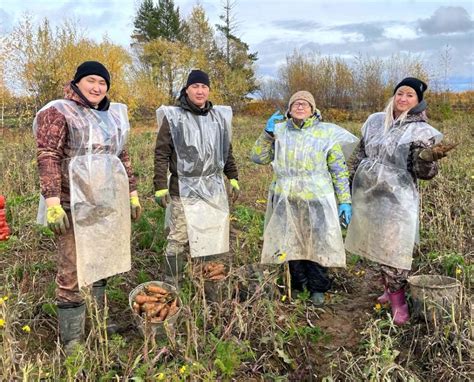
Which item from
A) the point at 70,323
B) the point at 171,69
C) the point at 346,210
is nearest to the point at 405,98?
the point at 346,210

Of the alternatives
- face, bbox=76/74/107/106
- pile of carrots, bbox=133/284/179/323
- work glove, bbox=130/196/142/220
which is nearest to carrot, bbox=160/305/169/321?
pile of carrots, bbox=133/284/179/323

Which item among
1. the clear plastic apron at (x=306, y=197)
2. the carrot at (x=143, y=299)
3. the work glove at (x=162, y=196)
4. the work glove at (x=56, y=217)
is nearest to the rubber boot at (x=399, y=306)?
the clear plastic apron at (x=306, y=197)

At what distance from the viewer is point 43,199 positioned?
Result: 2631mm

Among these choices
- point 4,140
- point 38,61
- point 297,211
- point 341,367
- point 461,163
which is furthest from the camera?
point 38,61

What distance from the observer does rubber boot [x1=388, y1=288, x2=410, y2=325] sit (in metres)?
2.96

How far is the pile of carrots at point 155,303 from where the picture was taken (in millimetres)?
2617

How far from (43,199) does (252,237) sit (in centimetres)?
178

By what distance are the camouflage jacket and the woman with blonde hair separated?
1971 millimetres

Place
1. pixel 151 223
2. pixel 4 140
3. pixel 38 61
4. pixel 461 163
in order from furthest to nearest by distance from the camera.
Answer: pixel 38 61 < pixel 4 140 < pixel 461 163 < pixel 151 223

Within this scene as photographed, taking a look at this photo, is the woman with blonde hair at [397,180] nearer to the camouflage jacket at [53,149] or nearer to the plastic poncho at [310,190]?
the plastic poncho at [310,190]

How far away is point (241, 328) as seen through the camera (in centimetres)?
244

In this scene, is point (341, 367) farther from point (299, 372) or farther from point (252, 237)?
point (252, 237)

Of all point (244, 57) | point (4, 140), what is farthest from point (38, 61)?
point (244, 57)

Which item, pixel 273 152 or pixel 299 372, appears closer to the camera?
pixel 299 372
